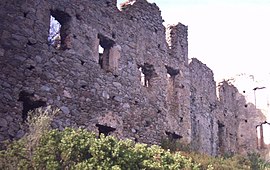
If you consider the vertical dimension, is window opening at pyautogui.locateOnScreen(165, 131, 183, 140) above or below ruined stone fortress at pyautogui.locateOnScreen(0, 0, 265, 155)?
below

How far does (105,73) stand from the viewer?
12219 mm

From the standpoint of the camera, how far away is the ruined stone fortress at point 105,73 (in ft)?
32.7

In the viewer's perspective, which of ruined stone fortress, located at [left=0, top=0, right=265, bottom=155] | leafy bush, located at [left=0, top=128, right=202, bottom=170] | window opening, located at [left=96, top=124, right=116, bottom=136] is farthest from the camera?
window opening, located at [left=96, top=124, right=116, bottom=136]

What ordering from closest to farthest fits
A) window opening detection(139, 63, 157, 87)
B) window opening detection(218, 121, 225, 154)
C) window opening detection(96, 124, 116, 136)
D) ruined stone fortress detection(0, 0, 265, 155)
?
1. ruined stone fortress detection(0, 0, 265, 155)
2. window opening detection(96, 124, 116, 136)
3. window opening detection(139, 63, 157, 87)
4. window opening detection(218, 121, 225, 154)

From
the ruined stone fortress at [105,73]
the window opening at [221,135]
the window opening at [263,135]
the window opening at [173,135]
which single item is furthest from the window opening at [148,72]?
the window opening at [263,135]

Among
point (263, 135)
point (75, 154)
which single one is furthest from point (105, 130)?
point (263, 135)

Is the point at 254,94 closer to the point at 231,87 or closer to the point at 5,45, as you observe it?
the point at 231,87

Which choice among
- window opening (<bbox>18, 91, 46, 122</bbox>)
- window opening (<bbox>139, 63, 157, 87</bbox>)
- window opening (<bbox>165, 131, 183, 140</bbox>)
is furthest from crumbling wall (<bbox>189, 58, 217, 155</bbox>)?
window opening (<bbox>18, 91, 46, 122</bbox>)

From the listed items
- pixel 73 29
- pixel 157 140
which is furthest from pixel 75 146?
pixel 157 140

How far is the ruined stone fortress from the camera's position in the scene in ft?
32.7

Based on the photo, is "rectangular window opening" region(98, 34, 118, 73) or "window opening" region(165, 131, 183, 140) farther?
"window opening" region(165, 131, 183, 140)

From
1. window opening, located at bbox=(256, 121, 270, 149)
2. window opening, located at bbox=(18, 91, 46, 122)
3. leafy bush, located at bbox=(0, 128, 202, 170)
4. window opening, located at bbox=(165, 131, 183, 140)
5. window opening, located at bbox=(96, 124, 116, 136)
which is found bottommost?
leafy bush, located at bbox=(0, 128, 202, 170)

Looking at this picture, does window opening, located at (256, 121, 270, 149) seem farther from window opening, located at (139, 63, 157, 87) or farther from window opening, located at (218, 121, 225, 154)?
window opening, located at (139, 63, 157, 87)

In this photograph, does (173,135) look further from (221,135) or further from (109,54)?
(221,135)
